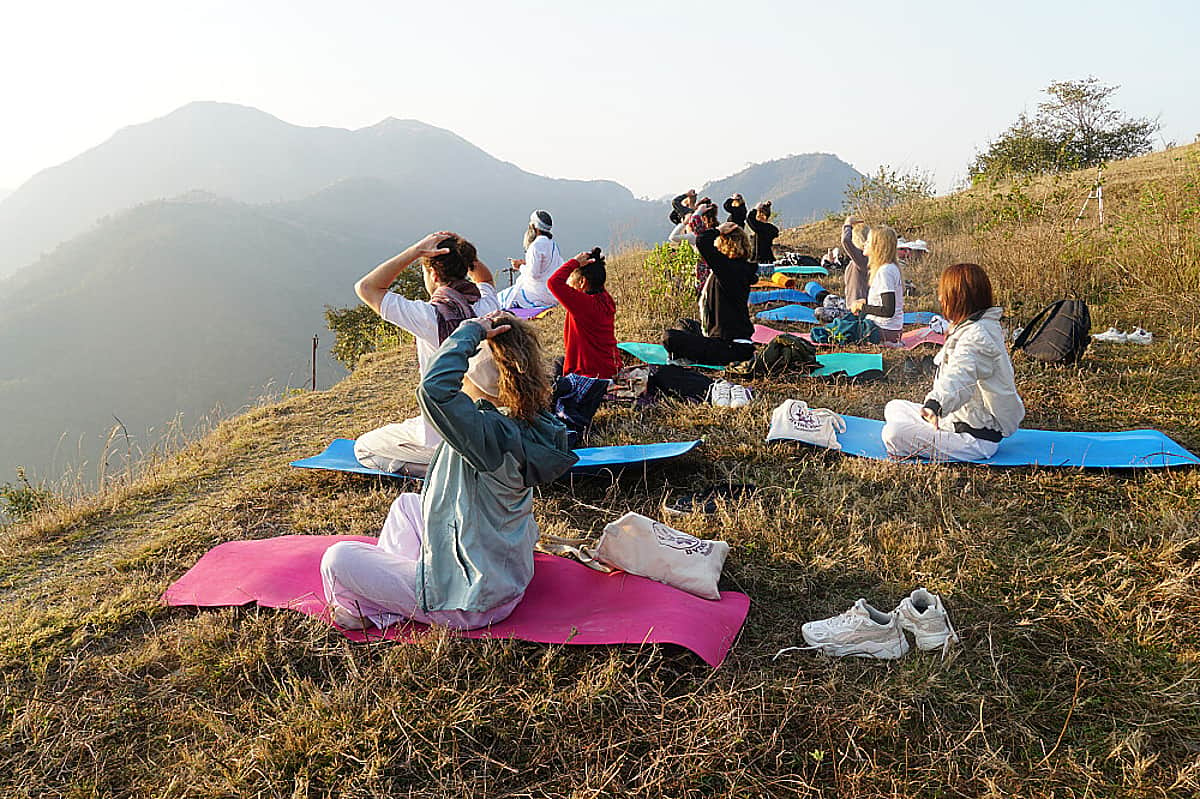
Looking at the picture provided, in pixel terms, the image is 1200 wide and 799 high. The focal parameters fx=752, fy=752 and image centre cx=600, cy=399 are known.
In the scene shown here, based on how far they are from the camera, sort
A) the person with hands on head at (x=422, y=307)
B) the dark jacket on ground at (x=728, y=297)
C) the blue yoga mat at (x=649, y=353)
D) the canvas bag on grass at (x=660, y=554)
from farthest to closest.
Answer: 1. the dark jacket on ground at (x=728, y=297)
2. the blue yoga mat at (x=649, y=353)
3. the person with hands on head at (x=422, y=307)
4. the canvas bag on grass at (x=660, y=554)

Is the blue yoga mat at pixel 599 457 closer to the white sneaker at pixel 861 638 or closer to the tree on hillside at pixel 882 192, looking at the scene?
the white sneaker at pixel 861 638

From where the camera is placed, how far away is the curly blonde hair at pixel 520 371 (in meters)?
2.75

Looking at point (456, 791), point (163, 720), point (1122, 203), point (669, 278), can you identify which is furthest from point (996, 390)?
point (1122, 203)

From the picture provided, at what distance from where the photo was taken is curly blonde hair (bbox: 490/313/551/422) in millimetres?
2746

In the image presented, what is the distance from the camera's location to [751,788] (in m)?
2.14

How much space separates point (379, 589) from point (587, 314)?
3159 millimetres

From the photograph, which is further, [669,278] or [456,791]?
[669,278]

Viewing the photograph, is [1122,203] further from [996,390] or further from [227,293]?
[227,293]

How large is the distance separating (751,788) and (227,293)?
92.1 metres

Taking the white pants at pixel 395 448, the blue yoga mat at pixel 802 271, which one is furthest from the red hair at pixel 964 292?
the blue yoga mat at pixel 802 271

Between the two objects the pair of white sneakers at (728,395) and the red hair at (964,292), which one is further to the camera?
the pair of white sneakers at (728,395)

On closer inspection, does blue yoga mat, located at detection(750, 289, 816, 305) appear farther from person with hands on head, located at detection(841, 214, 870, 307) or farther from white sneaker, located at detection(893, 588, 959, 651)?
white sneaker, located at detection(893, 588, 959, 651)

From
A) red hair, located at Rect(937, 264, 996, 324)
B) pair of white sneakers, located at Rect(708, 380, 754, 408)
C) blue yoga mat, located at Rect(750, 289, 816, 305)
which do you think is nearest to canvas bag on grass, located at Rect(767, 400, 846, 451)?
pair of white sneakers, located at Rect(708, 380, 754, 408)

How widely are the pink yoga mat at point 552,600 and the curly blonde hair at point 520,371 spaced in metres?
0.78
